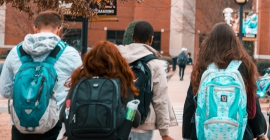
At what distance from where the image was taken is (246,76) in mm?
4992

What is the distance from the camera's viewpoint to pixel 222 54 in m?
5.05

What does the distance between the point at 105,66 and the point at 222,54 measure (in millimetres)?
1176

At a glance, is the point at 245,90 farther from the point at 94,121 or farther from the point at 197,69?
the point at 94,121

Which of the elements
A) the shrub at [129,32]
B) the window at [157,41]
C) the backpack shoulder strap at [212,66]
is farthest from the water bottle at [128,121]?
the window at [157,41]

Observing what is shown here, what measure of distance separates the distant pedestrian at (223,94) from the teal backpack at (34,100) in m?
1.25

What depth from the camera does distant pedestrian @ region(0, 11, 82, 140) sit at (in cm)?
466

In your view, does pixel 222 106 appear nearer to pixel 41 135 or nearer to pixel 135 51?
pixel 135 51

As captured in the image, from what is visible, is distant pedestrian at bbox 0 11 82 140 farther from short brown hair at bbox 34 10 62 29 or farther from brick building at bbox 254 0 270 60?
brick building at bbox 254 0 270 60

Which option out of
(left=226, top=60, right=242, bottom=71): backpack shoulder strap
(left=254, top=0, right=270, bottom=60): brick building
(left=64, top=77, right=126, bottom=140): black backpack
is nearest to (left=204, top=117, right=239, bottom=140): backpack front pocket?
(left=226, top=60, right=242, bottom=71): backpack shoulder strap

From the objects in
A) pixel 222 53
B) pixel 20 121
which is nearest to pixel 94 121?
pixel 20 121

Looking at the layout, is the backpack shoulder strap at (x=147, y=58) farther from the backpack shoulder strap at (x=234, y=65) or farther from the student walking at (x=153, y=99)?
the backpack shoulder strap at (x=234, y=65)

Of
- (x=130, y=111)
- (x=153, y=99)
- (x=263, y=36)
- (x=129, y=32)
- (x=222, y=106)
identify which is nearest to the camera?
(x=130, y=111)

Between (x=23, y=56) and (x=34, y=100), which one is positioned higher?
(x=23, y=56)

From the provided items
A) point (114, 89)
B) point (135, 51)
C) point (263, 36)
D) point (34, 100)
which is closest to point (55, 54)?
point (34, 100)
